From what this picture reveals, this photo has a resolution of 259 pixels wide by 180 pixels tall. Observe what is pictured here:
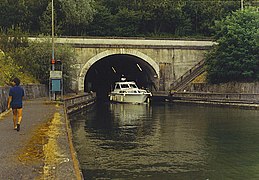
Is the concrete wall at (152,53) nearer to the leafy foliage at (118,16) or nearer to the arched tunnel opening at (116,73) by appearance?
the arched tunnel opening at (116,73)

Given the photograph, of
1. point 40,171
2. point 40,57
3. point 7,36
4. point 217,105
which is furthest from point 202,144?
point 7,36

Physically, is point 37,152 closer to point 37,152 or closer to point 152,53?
point 37,152

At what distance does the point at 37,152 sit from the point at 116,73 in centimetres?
5810

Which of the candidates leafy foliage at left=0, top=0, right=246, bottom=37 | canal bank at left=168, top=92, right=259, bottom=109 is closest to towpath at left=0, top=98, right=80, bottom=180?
canal bank at left=168, top=92, right=259, bottom=109

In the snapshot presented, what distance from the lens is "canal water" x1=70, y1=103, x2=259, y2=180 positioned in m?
12.6

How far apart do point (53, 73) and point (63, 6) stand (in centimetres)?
2801

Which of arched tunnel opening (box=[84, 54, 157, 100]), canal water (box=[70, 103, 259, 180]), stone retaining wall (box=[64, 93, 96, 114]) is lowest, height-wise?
canal water (box=[70, 103, 259, 180])

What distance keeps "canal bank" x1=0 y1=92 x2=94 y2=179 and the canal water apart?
56.9 inches

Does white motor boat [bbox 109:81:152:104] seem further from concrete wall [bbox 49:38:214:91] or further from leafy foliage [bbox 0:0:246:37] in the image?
leafy foliage [bbox 0:0:246:37]

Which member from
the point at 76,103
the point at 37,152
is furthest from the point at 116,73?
the point at 37,152

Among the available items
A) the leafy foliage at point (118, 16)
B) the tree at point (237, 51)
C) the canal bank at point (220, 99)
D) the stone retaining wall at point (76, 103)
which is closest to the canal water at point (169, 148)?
the stone retaining wall at point (76, 103)

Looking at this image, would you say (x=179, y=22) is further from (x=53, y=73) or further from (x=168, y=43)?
(x=53, y=73)

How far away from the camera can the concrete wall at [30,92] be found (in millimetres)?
20941

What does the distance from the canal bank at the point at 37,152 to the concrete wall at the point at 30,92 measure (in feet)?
14.4
